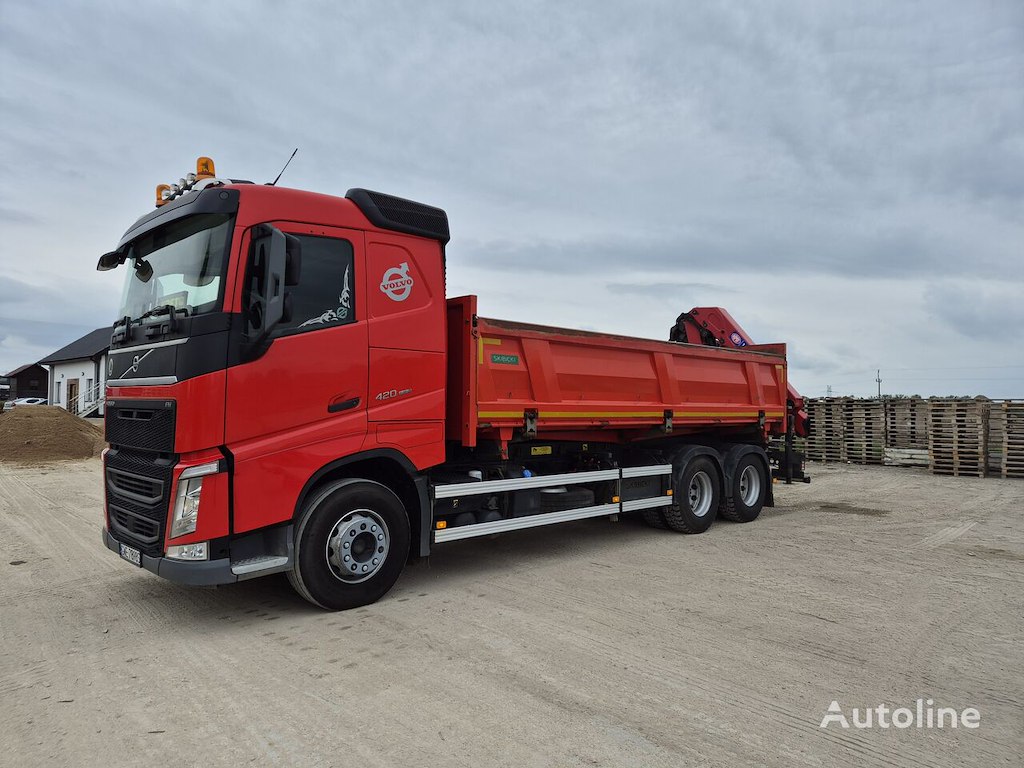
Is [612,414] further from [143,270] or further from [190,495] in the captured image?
[143,270]

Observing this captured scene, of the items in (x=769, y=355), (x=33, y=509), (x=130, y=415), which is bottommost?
(x=33, y=509)

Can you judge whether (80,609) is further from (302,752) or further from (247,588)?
(302,752)

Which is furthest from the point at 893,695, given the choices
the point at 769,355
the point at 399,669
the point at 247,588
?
the point at 769,355

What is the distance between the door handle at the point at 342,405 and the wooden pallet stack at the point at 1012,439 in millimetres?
16169

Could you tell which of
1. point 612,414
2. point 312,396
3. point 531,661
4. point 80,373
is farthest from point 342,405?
point 80,373

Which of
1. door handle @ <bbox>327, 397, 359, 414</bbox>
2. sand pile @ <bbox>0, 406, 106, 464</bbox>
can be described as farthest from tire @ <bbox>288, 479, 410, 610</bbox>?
A: sand pile @ <bbox>0, 406, 106, 464</bbox>

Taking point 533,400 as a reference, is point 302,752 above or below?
below

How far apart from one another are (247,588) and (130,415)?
→ 1.81 meters

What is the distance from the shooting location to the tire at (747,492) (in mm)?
8977

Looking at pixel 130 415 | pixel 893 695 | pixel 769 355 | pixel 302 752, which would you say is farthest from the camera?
pixel 769 355

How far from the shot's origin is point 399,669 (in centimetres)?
389

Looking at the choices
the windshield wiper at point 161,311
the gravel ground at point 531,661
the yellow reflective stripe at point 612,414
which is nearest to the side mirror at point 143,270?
the windshield wiper at point 161,311

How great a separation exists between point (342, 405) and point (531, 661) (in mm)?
2288

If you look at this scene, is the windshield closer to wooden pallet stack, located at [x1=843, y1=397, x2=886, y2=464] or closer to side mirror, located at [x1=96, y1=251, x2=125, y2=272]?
side mirror, located at [x1=96, y1=251, x2=125, y2=272]
